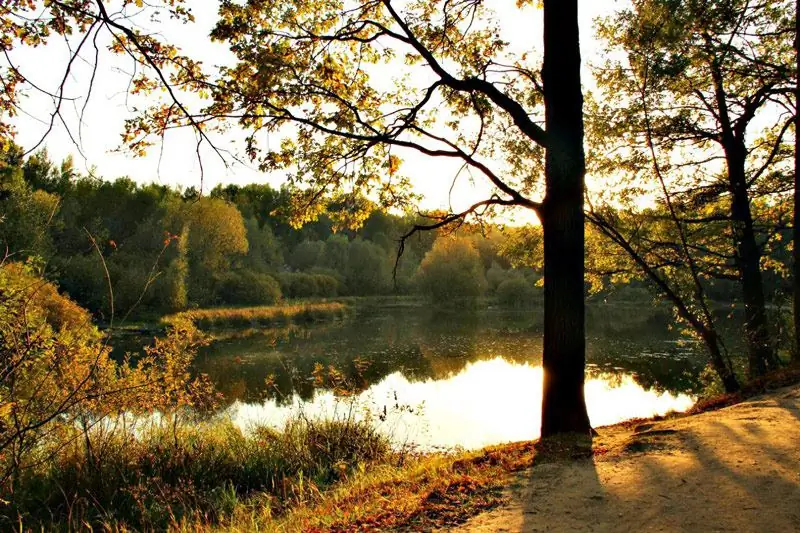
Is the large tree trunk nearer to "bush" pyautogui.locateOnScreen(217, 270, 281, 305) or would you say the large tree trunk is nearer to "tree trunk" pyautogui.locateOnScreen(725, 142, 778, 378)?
"tree trunk" pyautogui.locateOnScreen(725, 142, 778, 378)

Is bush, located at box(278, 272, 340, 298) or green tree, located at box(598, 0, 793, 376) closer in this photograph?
green tree, located at box(598, 0, 793, 376)

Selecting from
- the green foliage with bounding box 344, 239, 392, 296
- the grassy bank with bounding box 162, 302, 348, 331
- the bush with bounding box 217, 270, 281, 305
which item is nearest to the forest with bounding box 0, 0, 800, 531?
the grassy bank with bounding box 162, 302, 348, 331

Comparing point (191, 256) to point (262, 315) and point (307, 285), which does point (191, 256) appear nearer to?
point (262, 315)

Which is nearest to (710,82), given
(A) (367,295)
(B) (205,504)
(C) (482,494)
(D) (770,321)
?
(D) (770,321)

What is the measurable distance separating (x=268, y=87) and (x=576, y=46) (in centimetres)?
345

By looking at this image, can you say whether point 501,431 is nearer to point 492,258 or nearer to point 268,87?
point 268,87

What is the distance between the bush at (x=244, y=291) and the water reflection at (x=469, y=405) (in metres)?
26.9

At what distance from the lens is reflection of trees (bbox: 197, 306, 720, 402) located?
1780 cm

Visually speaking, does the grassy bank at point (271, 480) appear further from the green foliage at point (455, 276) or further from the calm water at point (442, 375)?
the green foliage at point (455, 276)

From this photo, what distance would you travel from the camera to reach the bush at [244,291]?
143 ft

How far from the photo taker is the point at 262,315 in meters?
38.1

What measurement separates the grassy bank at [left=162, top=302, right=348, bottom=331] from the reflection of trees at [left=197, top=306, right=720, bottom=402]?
4062mm

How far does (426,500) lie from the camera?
405 centimetres

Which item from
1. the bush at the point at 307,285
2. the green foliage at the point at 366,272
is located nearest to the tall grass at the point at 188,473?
the bush at the point at 307,285
